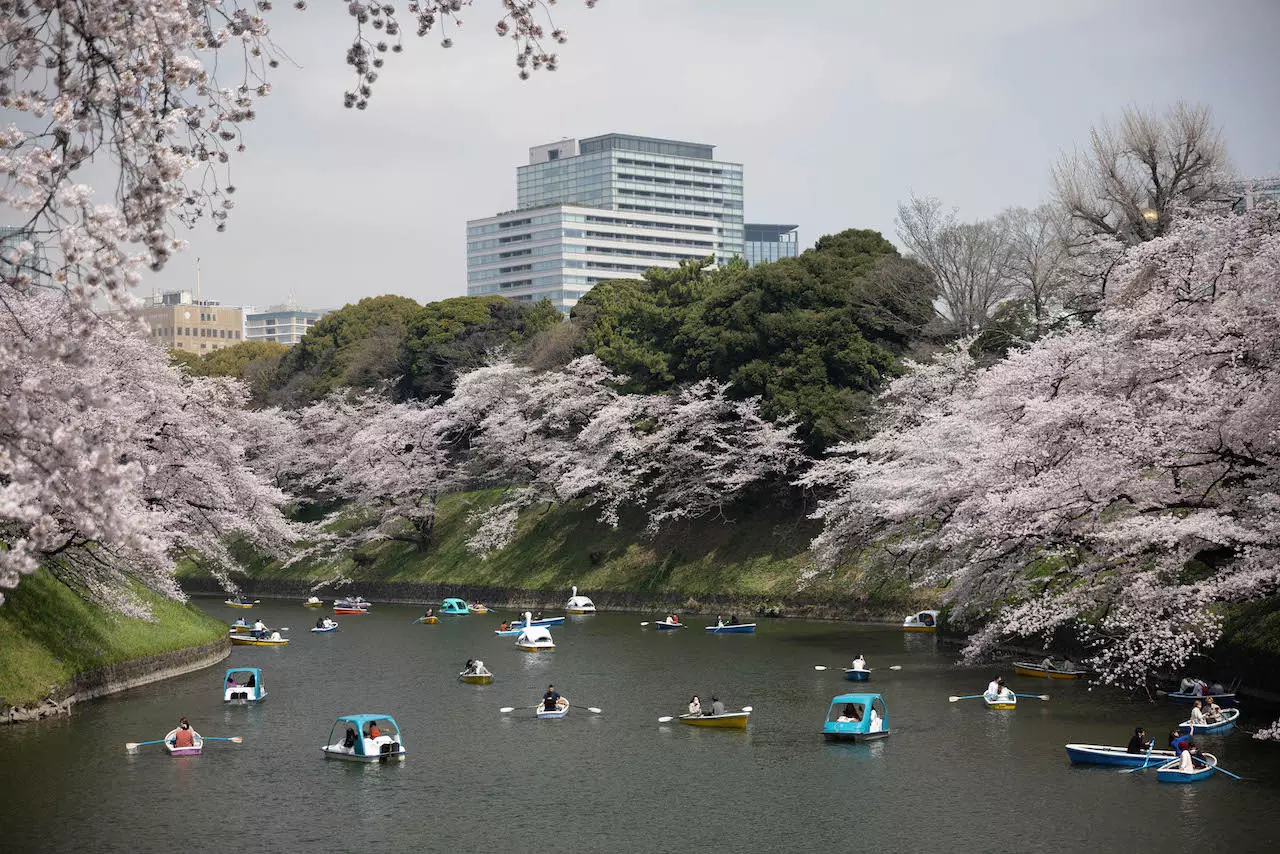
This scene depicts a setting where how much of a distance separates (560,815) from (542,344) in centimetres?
5676

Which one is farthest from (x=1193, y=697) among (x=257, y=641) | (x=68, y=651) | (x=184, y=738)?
(x=257, y=641)

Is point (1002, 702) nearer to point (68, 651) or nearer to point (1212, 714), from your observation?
point (1212, 714)

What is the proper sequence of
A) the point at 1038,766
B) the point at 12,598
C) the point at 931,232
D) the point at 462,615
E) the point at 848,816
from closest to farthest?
1. the point at 848,816
2. the point at 1038,766
3. the point at 12,598
4. the point at 931,232
5. the point at 462,615

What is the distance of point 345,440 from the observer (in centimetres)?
8294

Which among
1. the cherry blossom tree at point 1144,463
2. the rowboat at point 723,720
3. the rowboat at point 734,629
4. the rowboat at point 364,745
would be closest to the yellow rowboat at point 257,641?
the rowboat at point 734,629

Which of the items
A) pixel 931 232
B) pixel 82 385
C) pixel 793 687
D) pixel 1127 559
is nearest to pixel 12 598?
pixel 793 687

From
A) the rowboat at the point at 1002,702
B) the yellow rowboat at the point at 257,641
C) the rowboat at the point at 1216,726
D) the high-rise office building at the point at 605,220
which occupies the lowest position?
the yellow rowboat at the point at 257,641

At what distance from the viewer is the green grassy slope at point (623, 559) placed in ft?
188

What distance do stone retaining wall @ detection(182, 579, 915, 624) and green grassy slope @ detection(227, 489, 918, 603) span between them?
0.38 metres

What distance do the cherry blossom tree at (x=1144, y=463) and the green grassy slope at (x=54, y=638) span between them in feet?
80.4

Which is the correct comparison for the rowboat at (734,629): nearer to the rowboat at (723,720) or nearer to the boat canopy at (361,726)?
the rowboat at (723,720)

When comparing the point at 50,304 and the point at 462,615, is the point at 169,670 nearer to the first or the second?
the point at 50,304

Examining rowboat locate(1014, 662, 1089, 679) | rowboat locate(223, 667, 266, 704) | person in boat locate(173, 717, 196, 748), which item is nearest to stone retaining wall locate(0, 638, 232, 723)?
rowboat locate(223, 667, 266, 704)

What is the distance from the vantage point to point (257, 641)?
51.4 m
